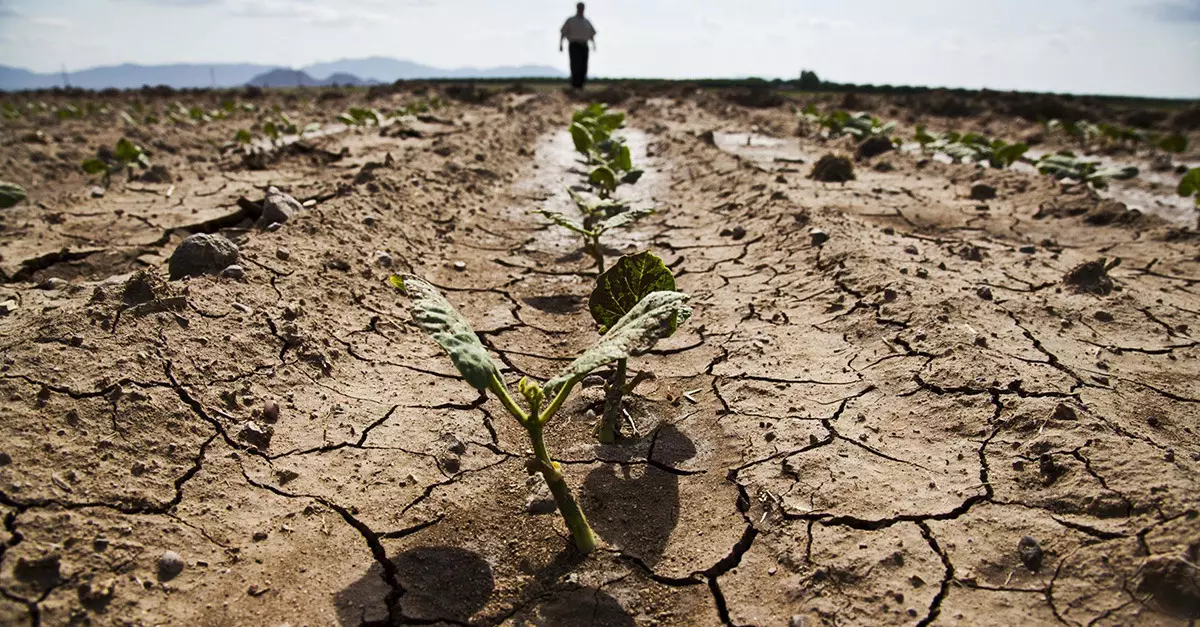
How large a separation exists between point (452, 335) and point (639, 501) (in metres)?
0.89

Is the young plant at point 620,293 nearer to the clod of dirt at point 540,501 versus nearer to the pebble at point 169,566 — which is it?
the clod of dirt at point 540,501

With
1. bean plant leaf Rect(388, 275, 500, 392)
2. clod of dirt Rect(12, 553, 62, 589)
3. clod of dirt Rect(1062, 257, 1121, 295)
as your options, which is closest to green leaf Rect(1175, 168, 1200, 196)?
clod of dirt Rect(1062, 257, 1121, 295)

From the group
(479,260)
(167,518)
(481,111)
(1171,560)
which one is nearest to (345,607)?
(167,518)

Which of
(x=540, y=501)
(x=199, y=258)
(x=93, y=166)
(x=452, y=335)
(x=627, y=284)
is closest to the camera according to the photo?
(x=452, y=335)

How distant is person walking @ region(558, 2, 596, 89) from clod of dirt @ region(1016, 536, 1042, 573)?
15774 mm

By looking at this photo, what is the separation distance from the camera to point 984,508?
209 centimetres

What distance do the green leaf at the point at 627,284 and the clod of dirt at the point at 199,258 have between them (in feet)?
5.84

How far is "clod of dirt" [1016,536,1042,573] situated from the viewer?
1846mm

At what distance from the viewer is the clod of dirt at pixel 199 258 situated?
10.5 feet

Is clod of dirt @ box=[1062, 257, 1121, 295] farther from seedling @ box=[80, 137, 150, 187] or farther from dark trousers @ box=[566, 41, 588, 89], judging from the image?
dark trousers @ box=[566, 41, 588, 89]

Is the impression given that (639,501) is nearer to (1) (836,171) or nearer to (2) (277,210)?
(2) (277,210)

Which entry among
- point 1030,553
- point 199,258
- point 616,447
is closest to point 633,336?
point 616,447

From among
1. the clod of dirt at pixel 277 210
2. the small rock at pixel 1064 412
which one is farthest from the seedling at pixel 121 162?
the small rock at pixel 1064 412

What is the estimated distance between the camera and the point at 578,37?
54.3ft
